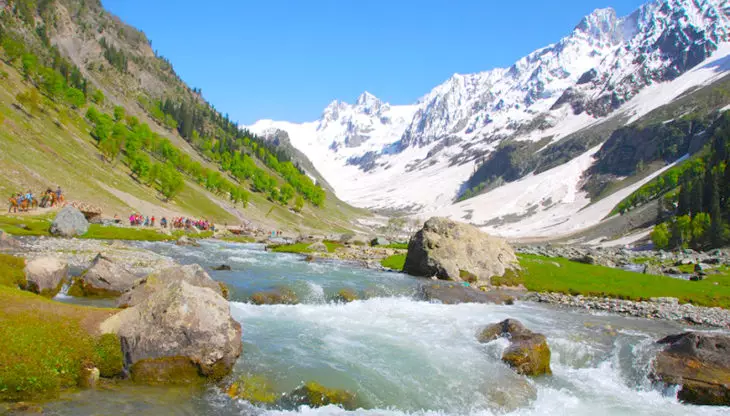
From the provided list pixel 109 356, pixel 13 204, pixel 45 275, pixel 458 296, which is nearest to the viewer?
pixel 109 356

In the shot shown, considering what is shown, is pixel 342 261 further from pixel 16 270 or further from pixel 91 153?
pixel 91 153

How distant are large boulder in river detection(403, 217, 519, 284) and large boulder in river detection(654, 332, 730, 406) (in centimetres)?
2294

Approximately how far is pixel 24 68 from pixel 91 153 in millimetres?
53421

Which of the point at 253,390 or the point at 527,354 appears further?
the point at 527,354

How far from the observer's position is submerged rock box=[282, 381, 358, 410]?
1381 cm

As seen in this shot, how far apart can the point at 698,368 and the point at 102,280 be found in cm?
2831

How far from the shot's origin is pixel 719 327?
2841 cm

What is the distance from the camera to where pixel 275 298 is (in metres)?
27.8

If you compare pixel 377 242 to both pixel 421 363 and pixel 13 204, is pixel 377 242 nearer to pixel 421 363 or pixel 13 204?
pixel 13 204

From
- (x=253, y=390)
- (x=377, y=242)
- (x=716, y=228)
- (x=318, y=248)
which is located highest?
(x=716, y=228)

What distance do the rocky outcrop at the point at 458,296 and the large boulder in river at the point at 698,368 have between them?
1434cm

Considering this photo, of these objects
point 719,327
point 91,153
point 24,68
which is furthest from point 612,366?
point 24,68

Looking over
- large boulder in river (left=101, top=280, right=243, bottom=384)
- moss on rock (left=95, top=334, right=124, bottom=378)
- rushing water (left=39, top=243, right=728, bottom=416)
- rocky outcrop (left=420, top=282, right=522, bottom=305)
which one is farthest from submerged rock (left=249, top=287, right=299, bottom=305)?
moss on rock (left=95, top=334, right=124, bottom=378)

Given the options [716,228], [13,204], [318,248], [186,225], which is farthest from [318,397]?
[716,228]
